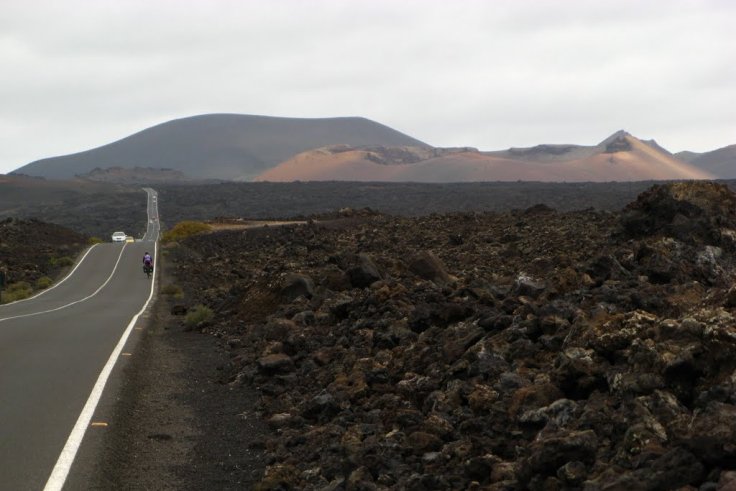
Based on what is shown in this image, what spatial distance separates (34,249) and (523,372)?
59458mm

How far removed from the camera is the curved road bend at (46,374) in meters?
9.31

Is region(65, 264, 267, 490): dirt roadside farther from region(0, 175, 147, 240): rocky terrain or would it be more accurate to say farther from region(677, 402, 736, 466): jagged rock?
region(0, 175, 147, 240): rocky terrain

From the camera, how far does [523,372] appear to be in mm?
9539

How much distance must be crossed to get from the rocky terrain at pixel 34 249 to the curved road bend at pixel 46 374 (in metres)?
18.4

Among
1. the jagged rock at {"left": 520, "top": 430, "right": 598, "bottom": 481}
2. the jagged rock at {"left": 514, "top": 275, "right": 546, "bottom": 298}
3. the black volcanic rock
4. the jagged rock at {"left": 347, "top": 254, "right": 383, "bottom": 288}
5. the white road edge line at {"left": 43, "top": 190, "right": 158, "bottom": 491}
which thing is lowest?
the white road edge line at {"left": 43, "top": 190, "right": 158, "bottom": 491}

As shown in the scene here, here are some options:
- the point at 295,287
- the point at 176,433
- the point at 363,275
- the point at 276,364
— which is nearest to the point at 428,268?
the point at 363,275

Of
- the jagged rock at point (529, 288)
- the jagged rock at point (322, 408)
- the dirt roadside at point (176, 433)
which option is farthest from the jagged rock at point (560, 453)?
the jagged rock at point (529, 288)

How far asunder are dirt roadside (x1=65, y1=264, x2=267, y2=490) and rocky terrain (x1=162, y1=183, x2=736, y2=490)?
39 centimetres

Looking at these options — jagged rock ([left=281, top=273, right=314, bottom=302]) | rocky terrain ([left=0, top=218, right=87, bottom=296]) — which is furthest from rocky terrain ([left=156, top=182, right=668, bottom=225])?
jagged rock ([left=281, top=273, right=314, bottom=302])

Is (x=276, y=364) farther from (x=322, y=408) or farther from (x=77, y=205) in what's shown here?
(x=77, y=205)

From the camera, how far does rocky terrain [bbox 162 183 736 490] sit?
6441 millimetres

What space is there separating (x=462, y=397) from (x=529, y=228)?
27.9m

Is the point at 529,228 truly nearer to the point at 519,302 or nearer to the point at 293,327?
the point at 293,327

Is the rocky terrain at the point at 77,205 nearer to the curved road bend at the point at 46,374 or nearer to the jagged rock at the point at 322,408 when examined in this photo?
the curved road bend at the point at 46,374
